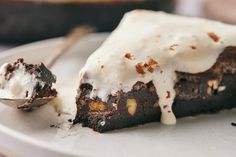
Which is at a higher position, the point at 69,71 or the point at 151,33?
the point at 151,33

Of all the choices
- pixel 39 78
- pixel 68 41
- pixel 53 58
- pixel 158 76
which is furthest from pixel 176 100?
pixel 68 41

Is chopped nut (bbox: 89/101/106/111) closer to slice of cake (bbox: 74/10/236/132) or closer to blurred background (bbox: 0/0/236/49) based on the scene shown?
slice of cake (bbox: 74/10/236/132)

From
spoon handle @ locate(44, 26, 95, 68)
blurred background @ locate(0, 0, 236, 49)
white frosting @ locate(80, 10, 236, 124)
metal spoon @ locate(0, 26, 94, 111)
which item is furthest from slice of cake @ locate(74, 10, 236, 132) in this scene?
blurred background @ locate(0, 0, 236, 49)

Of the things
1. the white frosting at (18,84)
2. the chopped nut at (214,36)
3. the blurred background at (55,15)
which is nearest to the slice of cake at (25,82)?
the white frosting at (18,84)

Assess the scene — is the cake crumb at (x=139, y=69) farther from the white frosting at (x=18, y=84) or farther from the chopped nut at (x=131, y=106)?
the white frosting at (x=18, y=84)

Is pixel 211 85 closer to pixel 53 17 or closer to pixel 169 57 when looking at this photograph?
pixel 169 57

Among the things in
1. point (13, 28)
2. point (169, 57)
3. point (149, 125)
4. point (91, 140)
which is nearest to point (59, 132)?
point (91, 140)
